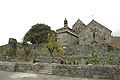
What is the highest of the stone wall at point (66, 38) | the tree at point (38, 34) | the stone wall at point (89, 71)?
the tree at point (38, 34)

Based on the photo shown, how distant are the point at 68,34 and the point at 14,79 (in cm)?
2604

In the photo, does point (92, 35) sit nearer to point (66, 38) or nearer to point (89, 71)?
point (66, 38)

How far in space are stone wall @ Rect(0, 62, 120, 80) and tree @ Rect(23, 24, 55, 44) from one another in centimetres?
2945

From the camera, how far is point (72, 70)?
7.70 metres

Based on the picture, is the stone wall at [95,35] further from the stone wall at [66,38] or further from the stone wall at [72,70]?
the stone wall at [72,70]

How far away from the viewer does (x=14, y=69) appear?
31.4ft

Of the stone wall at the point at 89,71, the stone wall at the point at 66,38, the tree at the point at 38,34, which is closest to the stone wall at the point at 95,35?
the stone wall at the point at 66,38

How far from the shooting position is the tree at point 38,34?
39.0 metres

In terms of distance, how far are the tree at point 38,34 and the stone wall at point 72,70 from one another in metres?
29.4

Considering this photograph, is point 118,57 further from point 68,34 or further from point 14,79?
point 68,34

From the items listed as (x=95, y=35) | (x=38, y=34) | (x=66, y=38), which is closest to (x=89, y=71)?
(x=66, y=38)

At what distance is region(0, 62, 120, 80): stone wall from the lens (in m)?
6.92

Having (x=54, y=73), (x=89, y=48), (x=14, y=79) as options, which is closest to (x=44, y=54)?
(x=89, y=48)

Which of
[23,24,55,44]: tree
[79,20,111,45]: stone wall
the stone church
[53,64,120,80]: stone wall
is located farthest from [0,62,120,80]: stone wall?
[23,24,55,44]: tree
